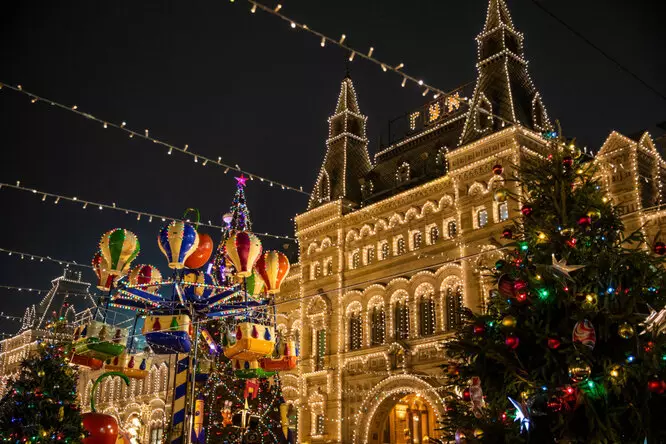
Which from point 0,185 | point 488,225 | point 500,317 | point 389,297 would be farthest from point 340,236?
point 500,317

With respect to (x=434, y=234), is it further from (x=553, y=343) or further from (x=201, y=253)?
(x=553, y=343)

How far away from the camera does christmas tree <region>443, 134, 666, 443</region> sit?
6.30 m

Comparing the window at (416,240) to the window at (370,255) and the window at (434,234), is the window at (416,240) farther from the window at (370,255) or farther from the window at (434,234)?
the window at (370,255)

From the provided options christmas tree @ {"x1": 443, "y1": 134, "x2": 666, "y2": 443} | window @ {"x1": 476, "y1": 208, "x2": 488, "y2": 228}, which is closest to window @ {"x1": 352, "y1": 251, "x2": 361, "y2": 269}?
window @ {"x1": 476, "y1": 208, "x2": 488, "y2": 228}

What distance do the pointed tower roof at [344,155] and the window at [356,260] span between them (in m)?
2.42

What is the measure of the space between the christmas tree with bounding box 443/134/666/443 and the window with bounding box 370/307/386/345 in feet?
52.8

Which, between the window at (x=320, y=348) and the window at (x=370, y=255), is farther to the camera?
the window at (x=320, y=348)

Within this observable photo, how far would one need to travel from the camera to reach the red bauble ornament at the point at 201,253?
14814 mm

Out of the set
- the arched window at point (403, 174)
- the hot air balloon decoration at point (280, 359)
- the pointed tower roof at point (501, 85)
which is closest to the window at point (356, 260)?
the arched window at point (403, 174)

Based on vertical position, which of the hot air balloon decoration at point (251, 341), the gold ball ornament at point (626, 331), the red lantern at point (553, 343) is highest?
the hot air balloon decoration at point (251, 341)

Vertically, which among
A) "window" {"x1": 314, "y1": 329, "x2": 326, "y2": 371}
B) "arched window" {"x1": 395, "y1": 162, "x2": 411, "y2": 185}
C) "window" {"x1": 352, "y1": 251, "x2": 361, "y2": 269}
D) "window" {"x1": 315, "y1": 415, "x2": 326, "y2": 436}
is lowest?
"window" {"x1": 315, "y1": 415, "x2": 326, "y2": 436}

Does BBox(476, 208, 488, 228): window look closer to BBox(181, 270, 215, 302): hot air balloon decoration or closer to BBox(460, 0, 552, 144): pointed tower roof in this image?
BBox(460, 0, 552, 144): pointed tower roof

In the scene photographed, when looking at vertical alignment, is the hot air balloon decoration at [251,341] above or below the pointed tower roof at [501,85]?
below

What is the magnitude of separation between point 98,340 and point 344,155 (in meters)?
15.0
